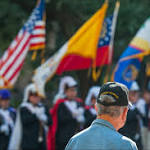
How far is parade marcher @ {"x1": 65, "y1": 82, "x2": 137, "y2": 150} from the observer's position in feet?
11.4

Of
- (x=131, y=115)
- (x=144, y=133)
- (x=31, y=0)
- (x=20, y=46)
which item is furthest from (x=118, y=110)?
(x=31, y=0)

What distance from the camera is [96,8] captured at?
40.9 feet

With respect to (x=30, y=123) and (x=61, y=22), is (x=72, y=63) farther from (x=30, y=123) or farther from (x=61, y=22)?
(x=61, y=22)

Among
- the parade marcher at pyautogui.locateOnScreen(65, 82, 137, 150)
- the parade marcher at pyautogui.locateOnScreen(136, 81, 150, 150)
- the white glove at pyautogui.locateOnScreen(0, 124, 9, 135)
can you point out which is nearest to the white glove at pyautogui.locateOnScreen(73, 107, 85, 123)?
the white glove at pyautogui.locateOnScreen(0, 124, 9, 135)

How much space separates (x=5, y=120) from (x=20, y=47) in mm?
1364

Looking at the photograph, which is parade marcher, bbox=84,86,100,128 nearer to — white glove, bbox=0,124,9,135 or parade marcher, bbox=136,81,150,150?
parade marcher, bbox=136,81,150,150

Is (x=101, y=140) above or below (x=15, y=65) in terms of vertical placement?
below

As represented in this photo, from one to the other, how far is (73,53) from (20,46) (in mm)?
1018

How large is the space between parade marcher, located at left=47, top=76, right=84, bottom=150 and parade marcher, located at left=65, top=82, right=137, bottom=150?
572 cm

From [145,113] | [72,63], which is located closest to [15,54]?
[72,63]

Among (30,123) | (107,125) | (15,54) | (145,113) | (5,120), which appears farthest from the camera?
(145,113)

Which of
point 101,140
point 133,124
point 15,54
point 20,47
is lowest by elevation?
point 101,140

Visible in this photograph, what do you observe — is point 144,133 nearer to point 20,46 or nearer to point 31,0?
point 20,46

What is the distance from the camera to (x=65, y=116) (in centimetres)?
952
